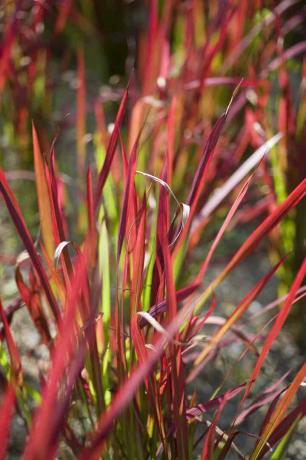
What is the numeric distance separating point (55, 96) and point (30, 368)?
95cm

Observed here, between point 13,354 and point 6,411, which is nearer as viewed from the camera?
point 6,411

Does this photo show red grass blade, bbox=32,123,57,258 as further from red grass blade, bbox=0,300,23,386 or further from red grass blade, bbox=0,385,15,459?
red grass blade, bbox=0,385,15,459

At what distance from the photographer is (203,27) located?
158 centimetres

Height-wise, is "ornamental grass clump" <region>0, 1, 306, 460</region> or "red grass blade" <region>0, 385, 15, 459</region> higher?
"red grass blade" <region>0, 385, 15, 459</region>

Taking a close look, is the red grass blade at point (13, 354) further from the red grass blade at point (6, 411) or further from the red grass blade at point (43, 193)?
the red grass blade at point (6, 411)

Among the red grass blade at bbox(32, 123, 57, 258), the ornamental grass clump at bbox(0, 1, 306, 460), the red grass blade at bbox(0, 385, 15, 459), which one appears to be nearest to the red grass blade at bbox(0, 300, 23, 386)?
the ornamental grass clump at bbox(0, 1, 306, 460)

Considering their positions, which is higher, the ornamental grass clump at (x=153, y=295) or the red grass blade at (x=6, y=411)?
the red grass blade at (x=6, y=411)

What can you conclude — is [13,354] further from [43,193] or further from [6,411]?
[6,411]

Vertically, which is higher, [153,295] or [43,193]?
[43,193]

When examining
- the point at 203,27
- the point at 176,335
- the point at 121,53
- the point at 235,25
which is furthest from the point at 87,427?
the point at 121,53

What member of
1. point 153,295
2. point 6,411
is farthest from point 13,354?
point 6,411

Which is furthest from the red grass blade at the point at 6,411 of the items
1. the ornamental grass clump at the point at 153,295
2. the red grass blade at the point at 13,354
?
the red grass blade at the point at 13,354

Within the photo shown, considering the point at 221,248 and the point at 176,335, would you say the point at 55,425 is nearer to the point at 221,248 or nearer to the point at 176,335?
the point at 176,335

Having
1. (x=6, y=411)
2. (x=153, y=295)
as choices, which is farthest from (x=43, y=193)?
(x=6, y=411)
